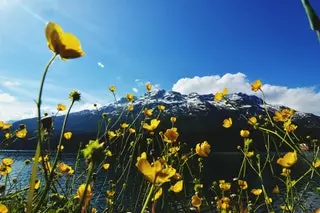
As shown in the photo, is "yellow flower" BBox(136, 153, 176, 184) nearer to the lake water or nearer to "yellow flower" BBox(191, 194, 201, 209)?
"yellow flower" BBox(191, 194, 201, 209)

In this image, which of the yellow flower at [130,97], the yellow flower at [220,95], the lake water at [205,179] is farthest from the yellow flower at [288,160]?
the yellow flower at [130,97]

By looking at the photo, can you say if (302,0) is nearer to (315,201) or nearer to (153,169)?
(153,169)

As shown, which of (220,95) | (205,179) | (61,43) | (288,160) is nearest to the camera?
(61,43)

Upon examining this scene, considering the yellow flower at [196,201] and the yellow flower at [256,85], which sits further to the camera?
the yellow flower at [256,85]

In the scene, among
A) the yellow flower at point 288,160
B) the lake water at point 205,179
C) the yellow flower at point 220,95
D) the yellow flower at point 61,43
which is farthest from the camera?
the lake water at point 205,179

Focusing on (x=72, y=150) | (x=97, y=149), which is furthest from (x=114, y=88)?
(x=72, y=150)

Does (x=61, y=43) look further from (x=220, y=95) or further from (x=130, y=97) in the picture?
(x=130, y=97)

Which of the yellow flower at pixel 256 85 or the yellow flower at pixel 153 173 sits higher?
the yellow flower at pixel 256 85

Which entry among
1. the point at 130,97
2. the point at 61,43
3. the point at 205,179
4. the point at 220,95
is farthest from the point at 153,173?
the point at 205,179

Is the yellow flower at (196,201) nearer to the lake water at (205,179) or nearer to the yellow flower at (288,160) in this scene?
the yellow flower at (288,160)

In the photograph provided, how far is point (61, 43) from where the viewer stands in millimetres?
1437

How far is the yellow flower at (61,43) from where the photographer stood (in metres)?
1.43

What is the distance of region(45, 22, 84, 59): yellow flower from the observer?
56.2 inches

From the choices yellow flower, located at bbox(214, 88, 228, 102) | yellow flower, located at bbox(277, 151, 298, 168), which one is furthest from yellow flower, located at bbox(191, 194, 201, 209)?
yellow flower, located at bbox(214, 88, 228, 102)
